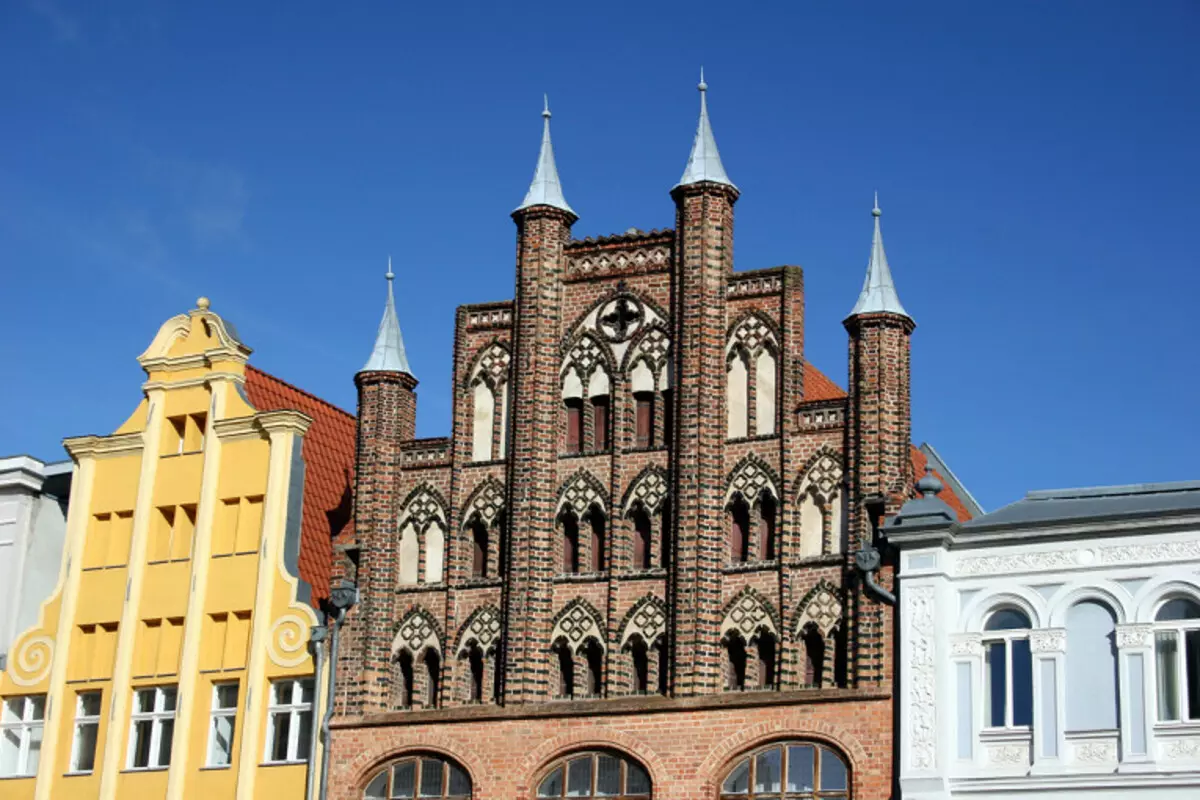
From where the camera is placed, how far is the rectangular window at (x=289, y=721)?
111ft

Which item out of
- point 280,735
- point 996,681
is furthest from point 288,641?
point 996,681

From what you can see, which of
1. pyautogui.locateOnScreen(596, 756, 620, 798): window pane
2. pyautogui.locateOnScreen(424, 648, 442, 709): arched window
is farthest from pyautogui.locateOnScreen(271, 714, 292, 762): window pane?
pyautogui.locateOnScreen(596, 756, 620, 798): window pane

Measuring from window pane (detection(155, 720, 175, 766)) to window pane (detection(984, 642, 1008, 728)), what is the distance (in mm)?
13942

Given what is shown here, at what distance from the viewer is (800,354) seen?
106 feet

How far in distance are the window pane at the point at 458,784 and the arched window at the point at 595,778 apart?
1.27m

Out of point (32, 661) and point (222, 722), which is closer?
point (222, 722)

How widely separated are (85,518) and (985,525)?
→ 16.5m

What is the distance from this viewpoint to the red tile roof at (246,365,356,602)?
3631 centimetres

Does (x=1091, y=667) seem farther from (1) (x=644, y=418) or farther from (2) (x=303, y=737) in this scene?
(2) (x=303, y=737)

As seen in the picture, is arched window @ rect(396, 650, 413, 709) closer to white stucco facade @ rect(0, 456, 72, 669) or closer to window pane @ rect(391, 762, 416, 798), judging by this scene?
window pane @ rect(391, 762, 416, 798)

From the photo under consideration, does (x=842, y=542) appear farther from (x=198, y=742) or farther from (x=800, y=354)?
(x=198, y=742)

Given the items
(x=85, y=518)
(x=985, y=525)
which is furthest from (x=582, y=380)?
(x=85, y=518)

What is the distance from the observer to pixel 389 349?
116 feet

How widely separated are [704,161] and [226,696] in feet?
39.2
